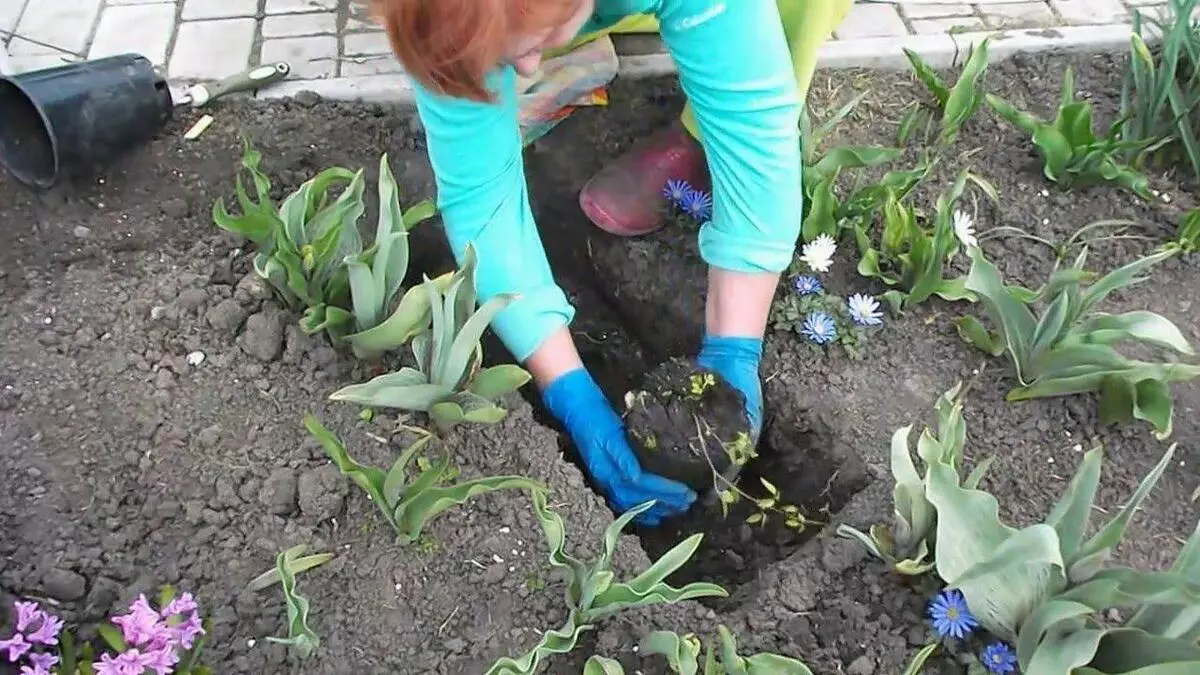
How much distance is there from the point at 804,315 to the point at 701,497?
0.37 metres

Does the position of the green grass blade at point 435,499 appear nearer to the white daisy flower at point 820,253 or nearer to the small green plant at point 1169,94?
the white daisy flower at point 820,253

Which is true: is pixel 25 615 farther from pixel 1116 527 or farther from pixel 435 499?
pixel 1116 527

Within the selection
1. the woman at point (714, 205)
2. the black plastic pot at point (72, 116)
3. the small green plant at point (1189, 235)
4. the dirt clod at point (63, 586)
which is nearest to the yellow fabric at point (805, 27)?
the woman at point (714, 205)

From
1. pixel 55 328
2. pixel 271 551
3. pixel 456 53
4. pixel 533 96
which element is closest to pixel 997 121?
pixel 533 96

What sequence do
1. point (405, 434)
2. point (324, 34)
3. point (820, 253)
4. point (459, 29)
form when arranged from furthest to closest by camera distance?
point (324, 34) < point (820, 253) < point (405, 434) < point (459, 29)

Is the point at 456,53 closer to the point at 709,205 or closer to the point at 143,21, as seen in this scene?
the point at 709,205

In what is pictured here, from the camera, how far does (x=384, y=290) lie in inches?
68.4

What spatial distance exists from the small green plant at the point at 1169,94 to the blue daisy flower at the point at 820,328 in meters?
0.73

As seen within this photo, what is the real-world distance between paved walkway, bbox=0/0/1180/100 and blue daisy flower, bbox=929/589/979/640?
142cm

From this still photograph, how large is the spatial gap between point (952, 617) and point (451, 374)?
2.50 ft

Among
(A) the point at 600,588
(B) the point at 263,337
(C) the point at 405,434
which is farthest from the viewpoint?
(B) the point at 263,337

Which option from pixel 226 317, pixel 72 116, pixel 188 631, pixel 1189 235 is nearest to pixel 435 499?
pixel 188 631

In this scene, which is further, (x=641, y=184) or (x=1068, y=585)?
(x=641, y=184)

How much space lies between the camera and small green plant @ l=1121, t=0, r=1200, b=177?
2.14 metres
